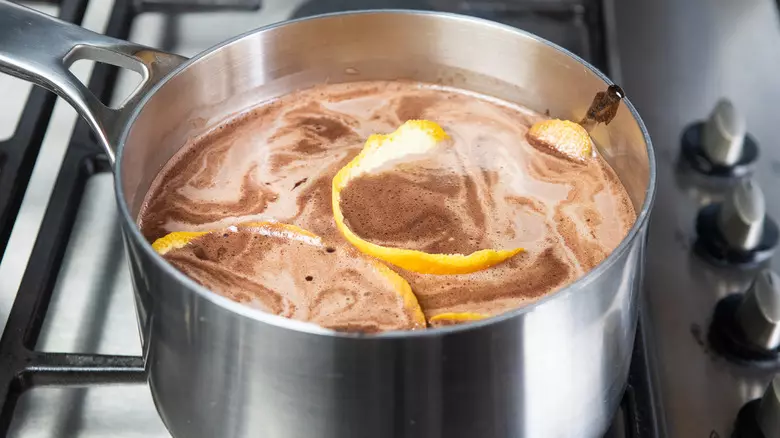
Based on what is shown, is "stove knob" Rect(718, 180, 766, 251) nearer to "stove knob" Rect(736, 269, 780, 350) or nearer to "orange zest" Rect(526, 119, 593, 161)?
"stove knob" Rect(736, 269, 780, 350)

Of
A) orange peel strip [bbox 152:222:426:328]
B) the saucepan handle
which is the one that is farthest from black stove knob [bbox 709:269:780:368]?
the saucepan handle

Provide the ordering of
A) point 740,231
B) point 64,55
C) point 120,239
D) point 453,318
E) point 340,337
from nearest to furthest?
point 340,337 → point 453,318 → point 64,55 → point 740,231 → point 120,239

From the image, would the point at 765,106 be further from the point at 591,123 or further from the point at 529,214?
the point at 529,214

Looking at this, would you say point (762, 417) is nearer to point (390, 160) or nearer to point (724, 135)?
point (724, 135)

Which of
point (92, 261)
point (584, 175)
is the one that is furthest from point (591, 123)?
point (92, 261)

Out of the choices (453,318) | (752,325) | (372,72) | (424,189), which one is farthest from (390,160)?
(752,325)

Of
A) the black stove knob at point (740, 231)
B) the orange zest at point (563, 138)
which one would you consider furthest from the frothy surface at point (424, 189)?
the black stove knob at point (740, 231)
